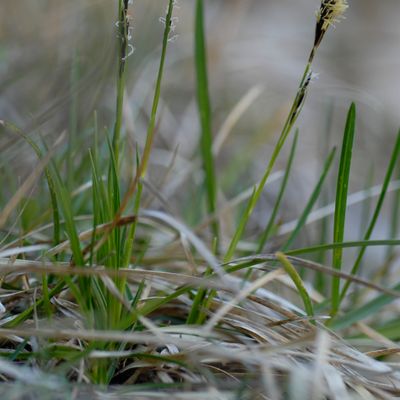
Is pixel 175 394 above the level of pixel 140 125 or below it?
below

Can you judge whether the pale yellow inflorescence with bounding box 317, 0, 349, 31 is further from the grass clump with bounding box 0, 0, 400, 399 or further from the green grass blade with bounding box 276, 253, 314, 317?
the green grass blade with bounding box 276, 253, 314, 317

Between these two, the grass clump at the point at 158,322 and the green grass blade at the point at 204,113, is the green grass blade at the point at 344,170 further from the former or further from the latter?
the green grass blade at the point at 204,113

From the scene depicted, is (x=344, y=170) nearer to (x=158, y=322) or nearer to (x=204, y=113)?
(x=158, y=322)

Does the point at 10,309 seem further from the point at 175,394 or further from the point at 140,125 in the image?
the point at 140,125

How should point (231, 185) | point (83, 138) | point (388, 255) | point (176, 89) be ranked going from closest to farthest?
point (83, 138) → point (388, 255) → point (231, 185) → point (176, 89)

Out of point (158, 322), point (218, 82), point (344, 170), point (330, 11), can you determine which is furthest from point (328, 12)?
point (218, 82)

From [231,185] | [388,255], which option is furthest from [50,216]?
[231,185]

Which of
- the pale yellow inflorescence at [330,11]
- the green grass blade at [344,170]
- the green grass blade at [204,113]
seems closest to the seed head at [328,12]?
the pale yellow inflorescence at [330,11]
